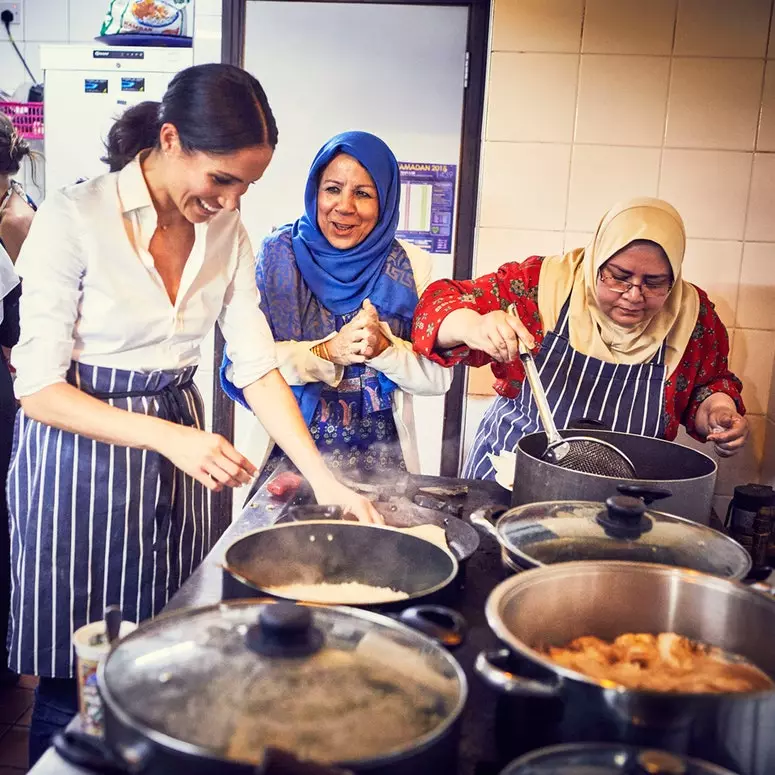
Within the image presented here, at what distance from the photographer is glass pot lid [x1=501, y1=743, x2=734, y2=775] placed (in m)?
0.57

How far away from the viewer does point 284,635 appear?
0.68 metres

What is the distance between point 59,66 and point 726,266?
2.86 metres

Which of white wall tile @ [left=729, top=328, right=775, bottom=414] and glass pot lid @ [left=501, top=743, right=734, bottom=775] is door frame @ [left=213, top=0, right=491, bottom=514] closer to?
white wall tile @ [left=729, top=328, right=775, bottom=414]

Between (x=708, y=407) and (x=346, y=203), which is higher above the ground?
(x=346, y=203)

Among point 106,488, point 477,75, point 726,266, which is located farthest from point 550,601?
point 477,75

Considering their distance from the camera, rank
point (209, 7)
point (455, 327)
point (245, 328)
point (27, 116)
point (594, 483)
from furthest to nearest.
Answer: point (27, 116), point (209, 7), point (455, 327), point (245, 328), point (594, 483)

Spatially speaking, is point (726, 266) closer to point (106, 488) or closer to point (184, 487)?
point (184, 487)

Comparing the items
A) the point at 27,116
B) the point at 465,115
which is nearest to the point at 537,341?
the point at 465,115

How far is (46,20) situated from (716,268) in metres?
3.85

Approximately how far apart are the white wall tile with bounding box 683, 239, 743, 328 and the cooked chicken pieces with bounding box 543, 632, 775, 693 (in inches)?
76.2

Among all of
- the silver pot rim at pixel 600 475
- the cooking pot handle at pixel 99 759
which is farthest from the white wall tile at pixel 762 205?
the cooking pot handle at pixel 99 759

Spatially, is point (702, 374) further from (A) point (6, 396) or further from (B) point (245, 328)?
(A) point (6, 396)

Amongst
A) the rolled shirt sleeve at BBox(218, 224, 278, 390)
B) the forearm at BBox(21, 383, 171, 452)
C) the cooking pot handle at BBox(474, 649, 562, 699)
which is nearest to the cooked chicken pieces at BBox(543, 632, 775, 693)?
the cooking pot handle at BBox(474, 649, 562, 699)

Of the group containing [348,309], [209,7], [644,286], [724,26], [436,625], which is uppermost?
[209,7]
